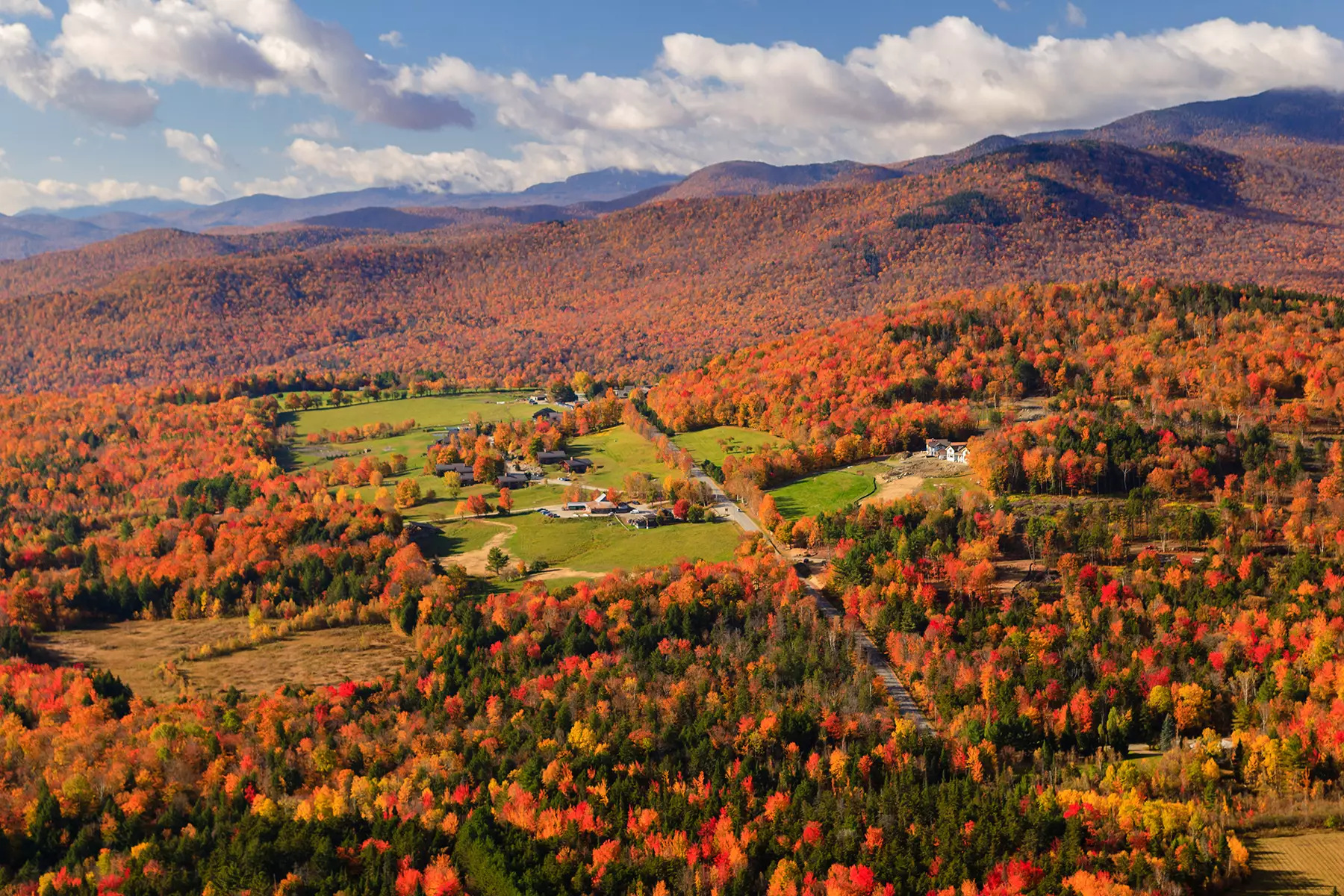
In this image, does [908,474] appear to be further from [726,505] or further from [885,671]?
[885,671]

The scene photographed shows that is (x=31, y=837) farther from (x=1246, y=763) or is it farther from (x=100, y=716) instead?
(x=1246, y=763)

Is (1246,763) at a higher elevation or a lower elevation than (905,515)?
lower

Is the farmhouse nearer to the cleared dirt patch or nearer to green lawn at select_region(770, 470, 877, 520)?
green lawn at select_region(770, 470, 877, 520)

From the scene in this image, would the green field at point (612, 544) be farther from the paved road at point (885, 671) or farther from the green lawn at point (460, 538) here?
the paved road at point (885, 671)

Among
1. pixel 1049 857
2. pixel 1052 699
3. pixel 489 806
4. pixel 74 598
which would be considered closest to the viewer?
pixel 1049 857

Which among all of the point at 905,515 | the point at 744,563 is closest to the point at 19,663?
the point at 744,563

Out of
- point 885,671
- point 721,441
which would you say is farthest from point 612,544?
point 885,671
